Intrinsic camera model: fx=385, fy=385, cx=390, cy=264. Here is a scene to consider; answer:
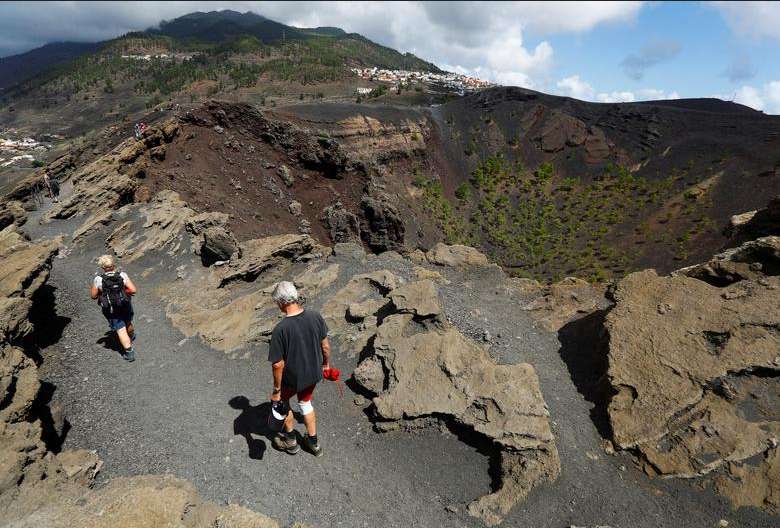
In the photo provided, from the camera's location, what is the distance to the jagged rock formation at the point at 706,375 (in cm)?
541

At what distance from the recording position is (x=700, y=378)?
6.28m

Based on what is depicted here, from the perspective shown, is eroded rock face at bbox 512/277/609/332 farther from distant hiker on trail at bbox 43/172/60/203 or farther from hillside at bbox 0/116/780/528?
distant hiker on trail at bbox 43/172/60/203

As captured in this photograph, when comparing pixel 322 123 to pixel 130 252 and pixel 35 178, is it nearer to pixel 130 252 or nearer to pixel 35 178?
pixel 35 178

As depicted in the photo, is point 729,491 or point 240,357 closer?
point 729,491

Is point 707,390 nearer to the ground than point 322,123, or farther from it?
nearer to the ground

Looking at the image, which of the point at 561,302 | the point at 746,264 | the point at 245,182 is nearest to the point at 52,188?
the point at 245,182

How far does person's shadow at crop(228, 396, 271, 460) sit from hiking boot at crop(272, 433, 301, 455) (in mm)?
275

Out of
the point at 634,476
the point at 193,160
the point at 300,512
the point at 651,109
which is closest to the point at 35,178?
the point at 193,160

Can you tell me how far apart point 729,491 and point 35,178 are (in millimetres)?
28936

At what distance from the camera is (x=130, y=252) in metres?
12.8

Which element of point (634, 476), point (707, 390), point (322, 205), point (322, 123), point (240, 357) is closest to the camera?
point (634, 476)

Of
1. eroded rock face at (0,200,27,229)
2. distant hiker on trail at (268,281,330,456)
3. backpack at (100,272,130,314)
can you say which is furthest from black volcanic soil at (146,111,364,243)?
distant hiker on trail at (268,281,330,456)

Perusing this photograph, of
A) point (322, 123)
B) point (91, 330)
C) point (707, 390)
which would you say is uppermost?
point (322, 123)

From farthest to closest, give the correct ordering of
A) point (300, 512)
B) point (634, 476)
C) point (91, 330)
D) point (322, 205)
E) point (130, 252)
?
point (322, 205) → point (130, 252) → point (91, 330) → point (634, 476) → point (300, 512)
